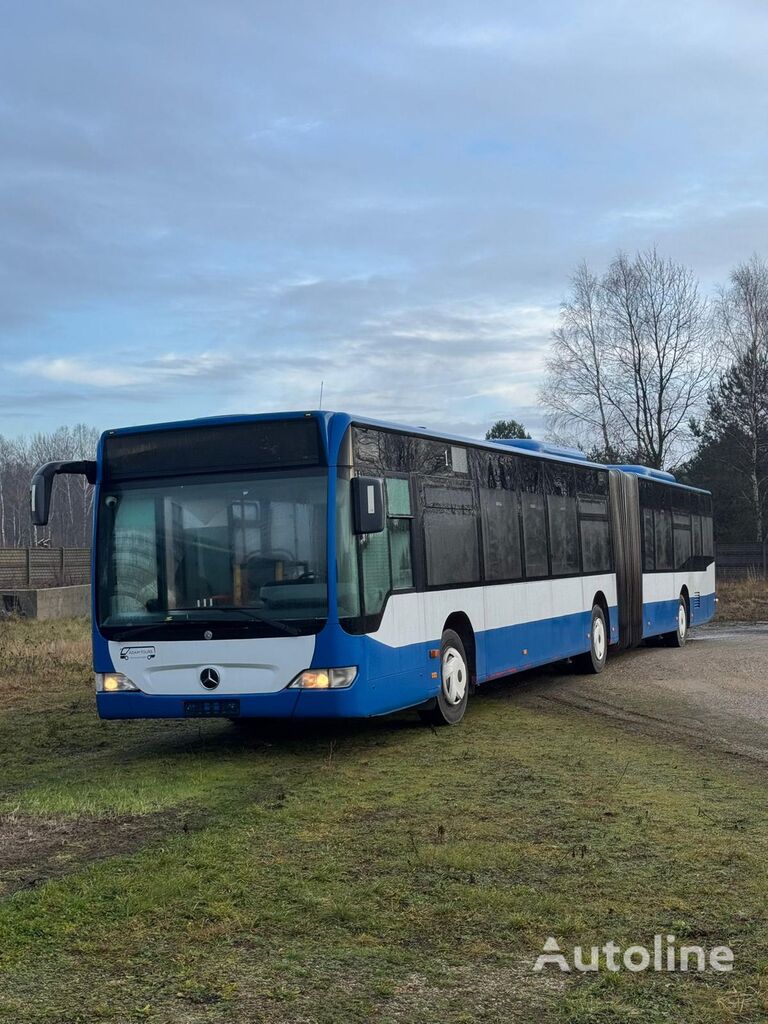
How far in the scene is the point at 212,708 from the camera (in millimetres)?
10516

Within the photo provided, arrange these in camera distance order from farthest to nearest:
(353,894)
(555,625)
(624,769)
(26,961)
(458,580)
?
(555,625) < (458,580) < (624,769) < (353,894) < (26,961)

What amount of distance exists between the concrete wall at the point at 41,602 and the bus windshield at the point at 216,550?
2210cm

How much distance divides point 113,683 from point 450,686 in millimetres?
3468

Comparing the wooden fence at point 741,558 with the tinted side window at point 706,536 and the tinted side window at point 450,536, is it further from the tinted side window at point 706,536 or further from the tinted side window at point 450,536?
the tinted side window at point 450,536

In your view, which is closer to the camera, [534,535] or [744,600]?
[534,535]

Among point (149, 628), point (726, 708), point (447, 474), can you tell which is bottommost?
point (726, 708)

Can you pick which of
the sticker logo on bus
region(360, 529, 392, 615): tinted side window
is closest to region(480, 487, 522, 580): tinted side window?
region(360, 529, 392, 615): tinted side window

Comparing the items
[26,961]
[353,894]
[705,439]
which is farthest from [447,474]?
[705,439]

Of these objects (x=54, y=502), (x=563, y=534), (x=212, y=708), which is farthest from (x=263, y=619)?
(x=54, y=502)

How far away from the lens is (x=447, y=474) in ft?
43.0

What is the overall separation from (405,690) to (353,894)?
5270 millimetres

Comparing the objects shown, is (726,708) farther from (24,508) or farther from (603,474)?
(24,508)

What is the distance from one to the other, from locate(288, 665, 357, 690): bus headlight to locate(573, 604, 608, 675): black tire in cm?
830

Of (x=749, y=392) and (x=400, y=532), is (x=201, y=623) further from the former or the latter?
(x=749, y=392)
